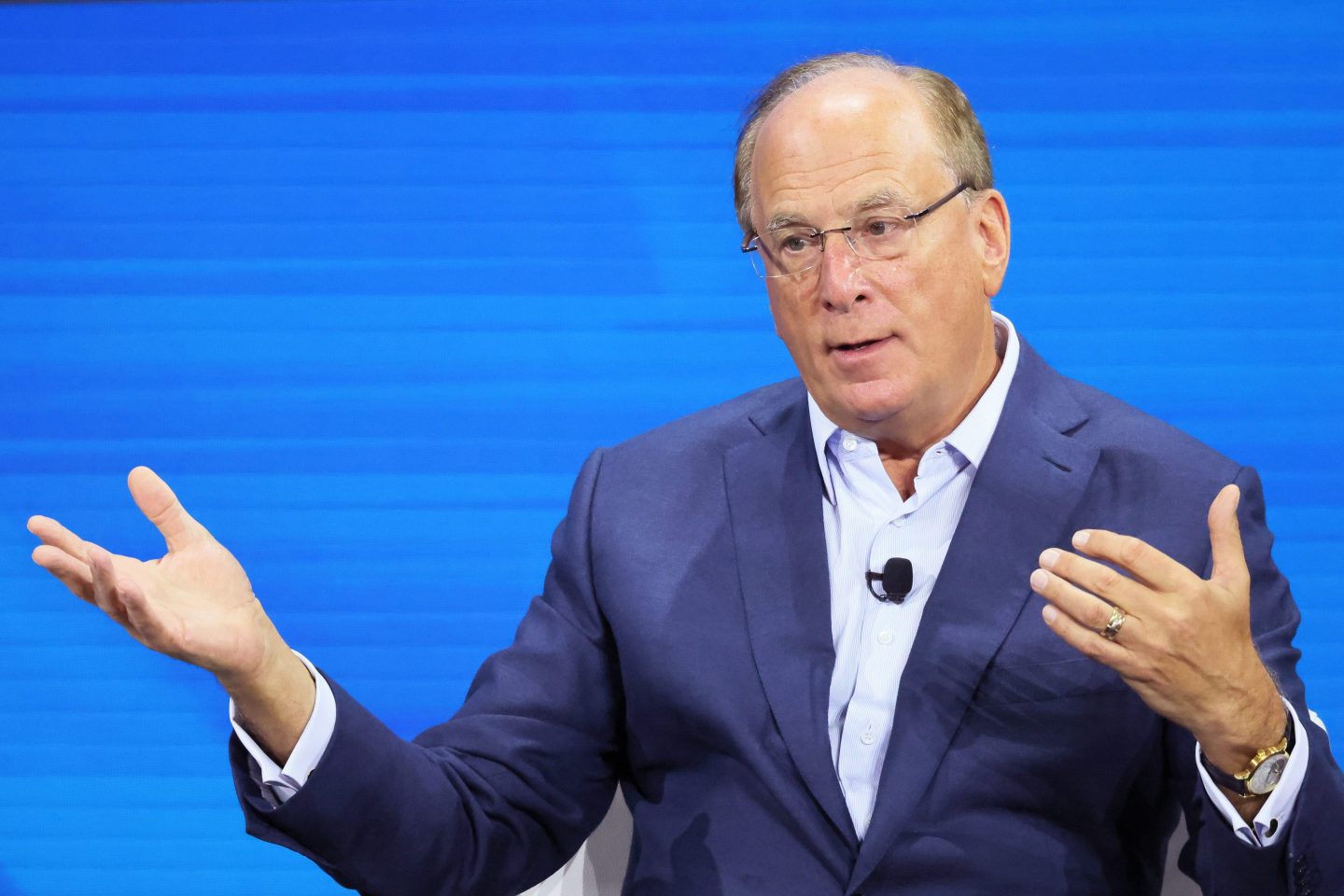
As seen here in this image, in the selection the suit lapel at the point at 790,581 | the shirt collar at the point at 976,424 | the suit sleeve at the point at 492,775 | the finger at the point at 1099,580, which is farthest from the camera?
the shirt collar at the point at 976,424

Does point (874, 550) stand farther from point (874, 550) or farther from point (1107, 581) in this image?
point (1107, 581)

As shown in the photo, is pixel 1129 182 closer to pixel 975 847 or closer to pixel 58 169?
pixel 975 847

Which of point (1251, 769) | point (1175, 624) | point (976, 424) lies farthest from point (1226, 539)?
point (976, 424)

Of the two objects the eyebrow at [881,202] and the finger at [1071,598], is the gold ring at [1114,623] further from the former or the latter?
the eyebrow at [881,202]

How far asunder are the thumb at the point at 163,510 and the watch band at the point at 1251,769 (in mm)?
1032

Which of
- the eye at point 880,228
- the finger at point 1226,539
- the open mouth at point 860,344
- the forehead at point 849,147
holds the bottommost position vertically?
the finger at point 1226,539

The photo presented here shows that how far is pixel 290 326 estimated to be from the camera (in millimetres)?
2662

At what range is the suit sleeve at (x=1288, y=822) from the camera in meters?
1.51

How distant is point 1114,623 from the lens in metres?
1.42

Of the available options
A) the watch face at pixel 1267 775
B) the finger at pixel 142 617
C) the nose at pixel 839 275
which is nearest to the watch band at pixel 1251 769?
the watch face at pixel 1267 775

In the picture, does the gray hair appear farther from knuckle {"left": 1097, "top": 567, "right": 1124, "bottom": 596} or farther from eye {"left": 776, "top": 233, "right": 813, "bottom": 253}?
knuckle {"left": 1097, "top": 567, "right": 1124, "bottom": 596}

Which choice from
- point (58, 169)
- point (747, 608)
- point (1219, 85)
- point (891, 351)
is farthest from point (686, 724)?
point (58, 169)

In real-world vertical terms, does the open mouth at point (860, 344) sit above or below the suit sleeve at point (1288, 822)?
above

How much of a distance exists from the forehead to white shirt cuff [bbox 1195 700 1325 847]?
749 mm
